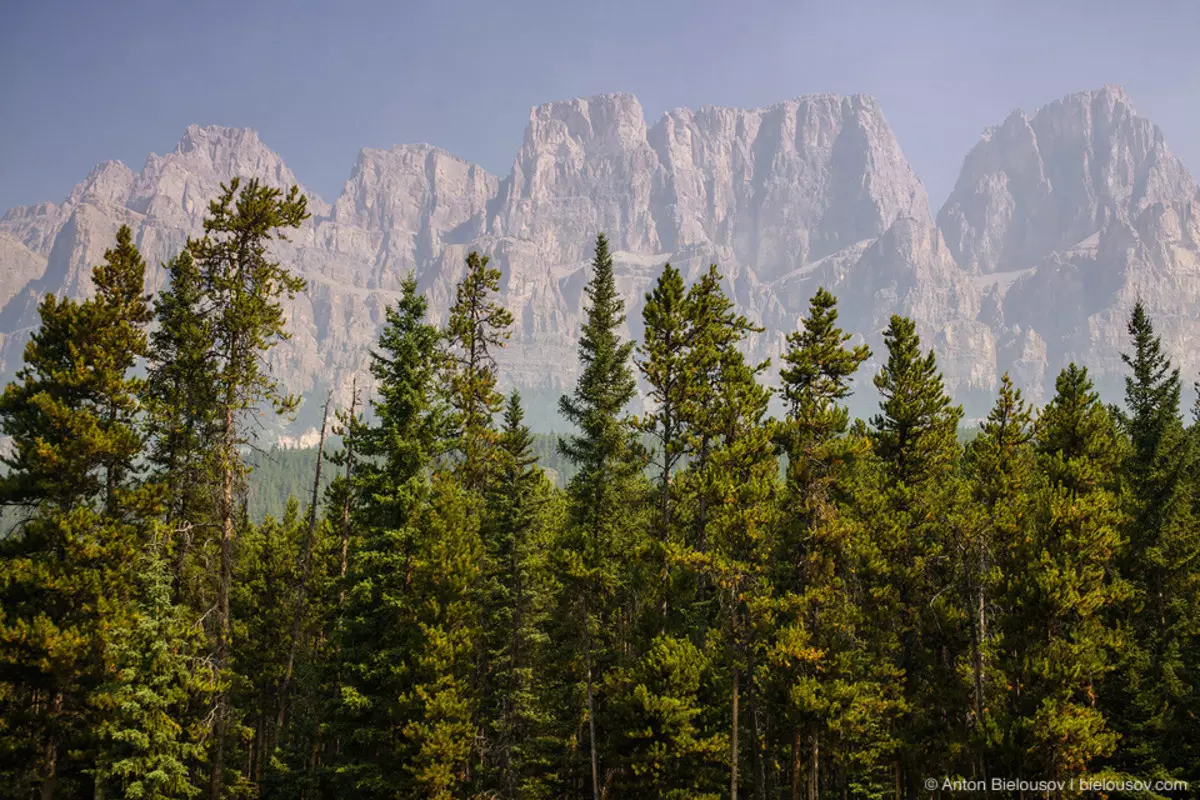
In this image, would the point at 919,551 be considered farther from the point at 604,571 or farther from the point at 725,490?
the point at 604,571

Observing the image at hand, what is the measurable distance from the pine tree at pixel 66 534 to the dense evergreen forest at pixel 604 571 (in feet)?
0.34

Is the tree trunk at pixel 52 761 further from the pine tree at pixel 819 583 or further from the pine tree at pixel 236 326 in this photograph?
the pine tree at pixel 819 583

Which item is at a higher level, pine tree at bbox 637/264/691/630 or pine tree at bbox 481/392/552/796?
pine tree at bbox 637/264/691/630

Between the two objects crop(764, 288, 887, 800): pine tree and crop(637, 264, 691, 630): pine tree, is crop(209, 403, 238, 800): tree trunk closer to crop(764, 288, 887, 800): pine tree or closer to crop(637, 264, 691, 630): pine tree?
crop(637, 264, 691, 630): pine tree

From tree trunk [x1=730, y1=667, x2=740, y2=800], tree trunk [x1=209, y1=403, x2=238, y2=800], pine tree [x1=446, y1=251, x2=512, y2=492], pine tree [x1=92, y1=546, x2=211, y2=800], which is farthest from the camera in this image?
pine tree [x1=446, y1=251, x2=512, y2=492]

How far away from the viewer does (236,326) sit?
24.3 meters

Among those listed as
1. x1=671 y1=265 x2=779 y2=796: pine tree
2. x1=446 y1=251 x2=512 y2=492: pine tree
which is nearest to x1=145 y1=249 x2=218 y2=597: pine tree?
x1=446 y1=251 x2=512 y2=492: pine tree

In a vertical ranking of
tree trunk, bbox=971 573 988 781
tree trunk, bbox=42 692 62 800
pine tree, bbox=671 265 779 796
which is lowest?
tree trunk, bbox=42 692 62 800

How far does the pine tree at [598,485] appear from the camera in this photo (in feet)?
88.1

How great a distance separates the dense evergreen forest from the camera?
2314cm

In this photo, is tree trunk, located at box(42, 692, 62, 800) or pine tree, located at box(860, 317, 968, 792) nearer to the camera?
tree trunk, located at box(42, 692, 62, 800)

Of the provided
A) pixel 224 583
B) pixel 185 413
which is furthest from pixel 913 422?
pixel 185 413

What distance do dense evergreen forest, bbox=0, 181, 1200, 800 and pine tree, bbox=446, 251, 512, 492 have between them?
9.3 inches

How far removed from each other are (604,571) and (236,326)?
580 inches
